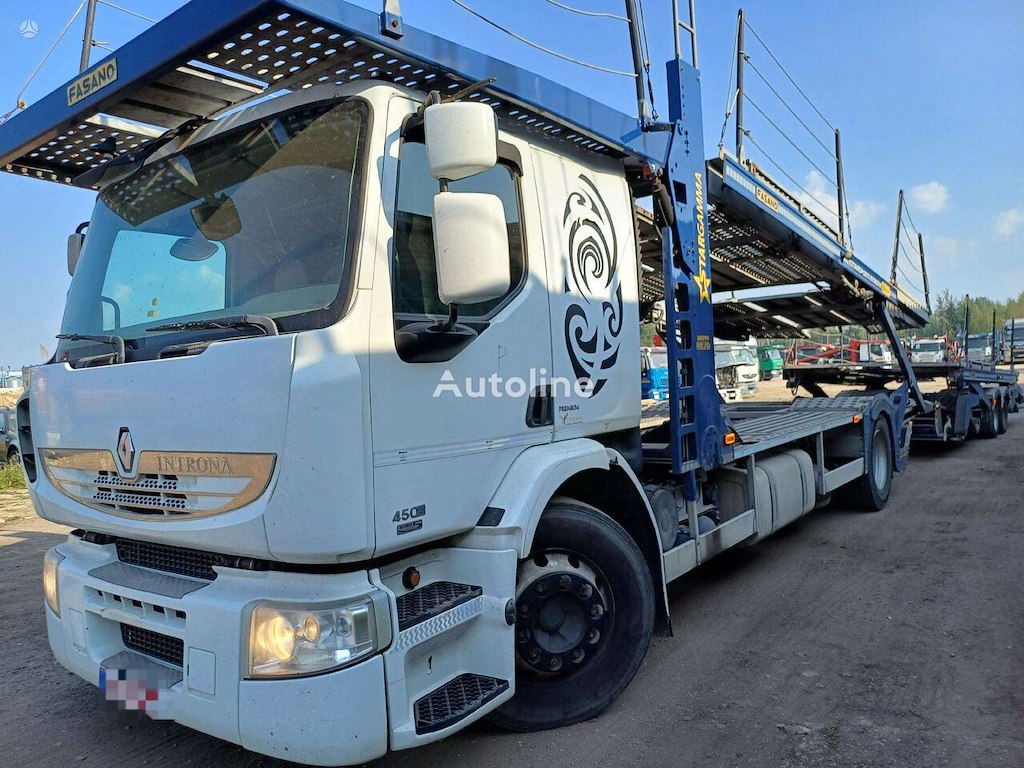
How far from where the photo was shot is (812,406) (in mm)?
7746

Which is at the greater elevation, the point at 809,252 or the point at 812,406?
the point at 809,252

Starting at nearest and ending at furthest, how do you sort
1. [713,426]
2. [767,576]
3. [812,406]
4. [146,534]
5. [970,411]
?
[146,534] < [713,426] < [767,576] < [812,406] < [970,411]

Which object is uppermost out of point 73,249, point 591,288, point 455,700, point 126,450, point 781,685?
point 73,249

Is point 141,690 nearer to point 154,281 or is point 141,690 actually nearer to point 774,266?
point 154,281

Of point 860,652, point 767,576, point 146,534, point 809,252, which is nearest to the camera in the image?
point 146,534

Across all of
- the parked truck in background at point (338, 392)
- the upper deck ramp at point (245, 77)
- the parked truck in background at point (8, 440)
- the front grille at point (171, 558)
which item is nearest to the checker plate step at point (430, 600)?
the parked truck in background at point (338, 392)

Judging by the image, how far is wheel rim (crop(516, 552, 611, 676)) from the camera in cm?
306

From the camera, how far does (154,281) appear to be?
3.03m

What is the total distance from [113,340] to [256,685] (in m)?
1.50

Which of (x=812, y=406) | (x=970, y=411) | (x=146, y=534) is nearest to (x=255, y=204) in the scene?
(x=146, y=534)

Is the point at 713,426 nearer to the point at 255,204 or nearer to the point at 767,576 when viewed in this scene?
the point at 767,576

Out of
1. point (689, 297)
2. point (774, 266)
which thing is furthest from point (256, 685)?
point (774, 266)

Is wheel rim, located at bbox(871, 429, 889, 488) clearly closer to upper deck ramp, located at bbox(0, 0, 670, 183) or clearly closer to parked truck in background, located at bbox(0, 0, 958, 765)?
parked truck in background, located at bbox(0, 0, 958, 765)

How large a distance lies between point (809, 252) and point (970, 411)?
270 inches
